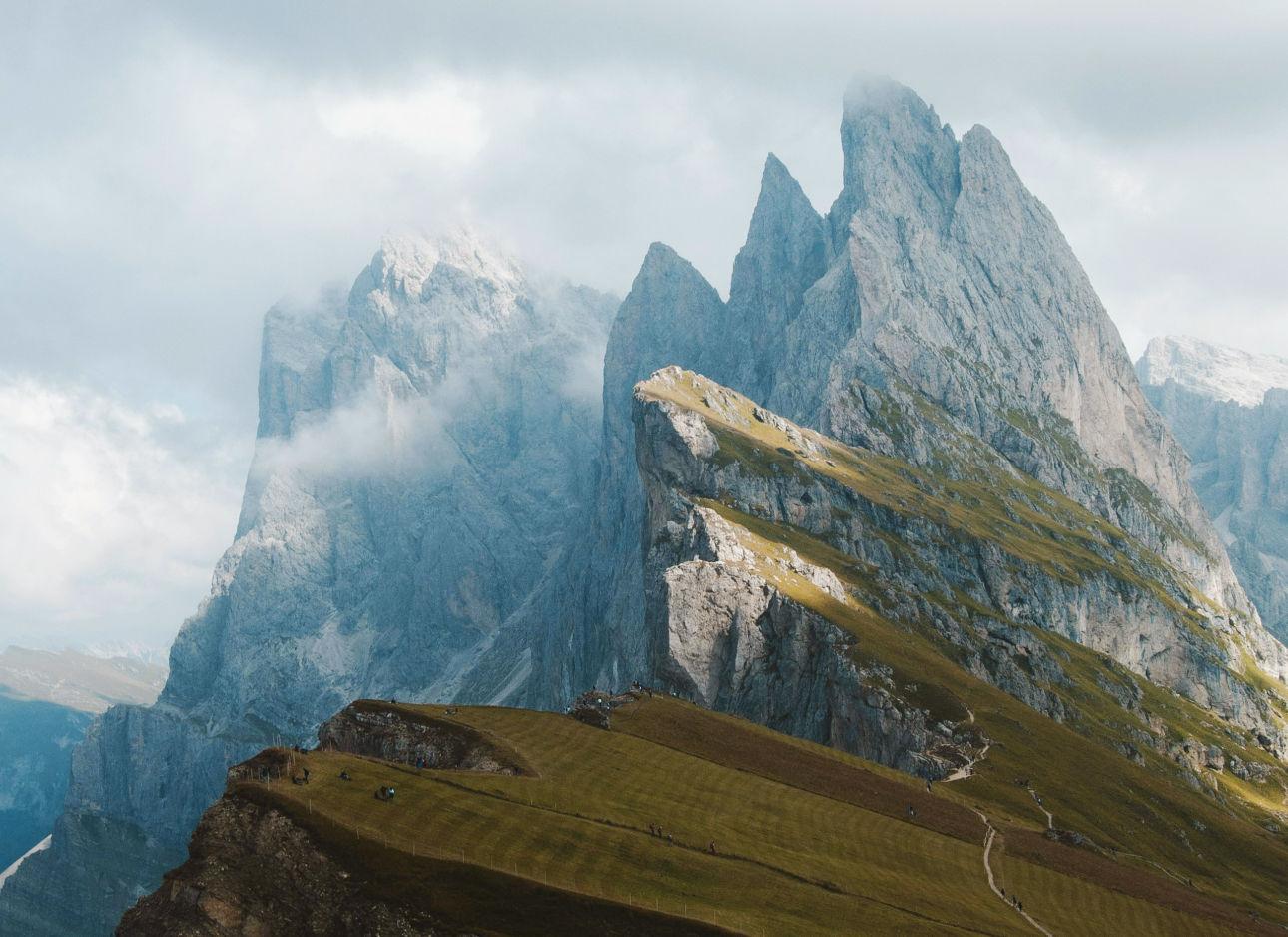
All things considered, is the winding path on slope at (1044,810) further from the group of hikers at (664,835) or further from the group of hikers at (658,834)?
the group of hikers at (658,834)

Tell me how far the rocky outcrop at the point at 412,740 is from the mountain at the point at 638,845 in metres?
0.21

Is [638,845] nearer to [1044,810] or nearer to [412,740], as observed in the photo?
[412,740]

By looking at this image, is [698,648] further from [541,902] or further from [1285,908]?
[541,902]

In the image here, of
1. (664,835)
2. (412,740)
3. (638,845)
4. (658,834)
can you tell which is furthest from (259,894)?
(412,740)

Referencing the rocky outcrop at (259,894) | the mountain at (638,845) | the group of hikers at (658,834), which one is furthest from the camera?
the group of hikers at (658,834)

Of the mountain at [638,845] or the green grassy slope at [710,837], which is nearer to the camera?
the mountain at [638,845]

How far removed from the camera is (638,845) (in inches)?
2891

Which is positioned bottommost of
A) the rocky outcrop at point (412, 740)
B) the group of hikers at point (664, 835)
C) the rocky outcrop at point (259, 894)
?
the rocky outcrop at point (259, 894)

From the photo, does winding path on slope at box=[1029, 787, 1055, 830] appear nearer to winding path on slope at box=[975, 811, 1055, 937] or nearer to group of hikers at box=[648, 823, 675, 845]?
winding path on slope at box=[975, 811, 1055, 937]

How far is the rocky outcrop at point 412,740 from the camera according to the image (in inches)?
3524

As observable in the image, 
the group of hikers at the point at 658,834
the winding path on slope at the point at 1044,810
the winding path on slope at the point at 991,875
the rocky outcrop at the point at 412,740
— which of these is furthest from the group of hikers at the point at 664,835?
the winding path on slope at the point at 1044,810

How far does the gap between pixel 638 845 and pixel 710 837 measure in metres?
10.9

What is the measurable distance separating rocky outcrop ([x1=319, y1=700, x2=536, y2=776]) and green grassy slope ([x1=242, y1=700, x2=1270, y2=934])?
2382 millimetres

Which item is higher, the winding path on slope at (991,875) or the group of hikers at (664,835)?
the group of hikers at (664,835)
